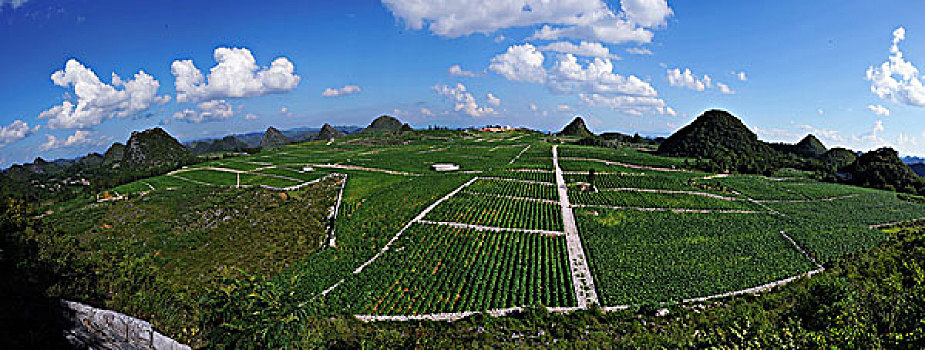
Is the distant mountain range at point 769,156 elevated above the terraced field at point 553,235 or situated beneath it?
elevated above

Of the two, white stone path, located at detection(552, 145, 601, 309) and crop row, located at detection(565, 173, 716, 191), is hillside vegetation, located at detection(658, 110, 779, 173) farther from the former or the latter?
white stone path, located at detection(552, 145, 601, 309)

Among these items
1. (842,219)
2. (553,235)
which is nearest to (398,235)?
(553,235)

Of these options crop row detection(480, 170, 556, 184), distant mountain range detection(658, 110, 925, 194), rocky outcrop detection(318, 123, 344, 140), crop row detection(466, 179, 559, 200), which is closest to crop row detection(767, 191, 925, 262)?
distant mountain range detection(658, 110, 925, 194)

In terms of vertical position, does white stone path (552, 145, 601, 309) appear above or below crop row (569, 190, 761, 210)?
below

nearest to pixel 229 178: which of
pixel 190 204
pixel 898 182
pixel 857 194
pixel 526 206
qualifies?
pixel 190 204

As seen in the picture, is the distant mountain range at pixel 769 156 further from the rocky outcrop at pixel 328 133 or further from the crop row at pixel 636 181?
the rocky outcrop at pixel 328 133

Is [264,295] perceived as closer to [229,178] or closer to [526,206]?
[526,206]

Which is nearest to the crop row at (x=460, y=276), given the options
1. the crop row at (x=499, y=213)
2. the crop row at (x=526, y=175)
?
the crop row at (x=499, y=213)
